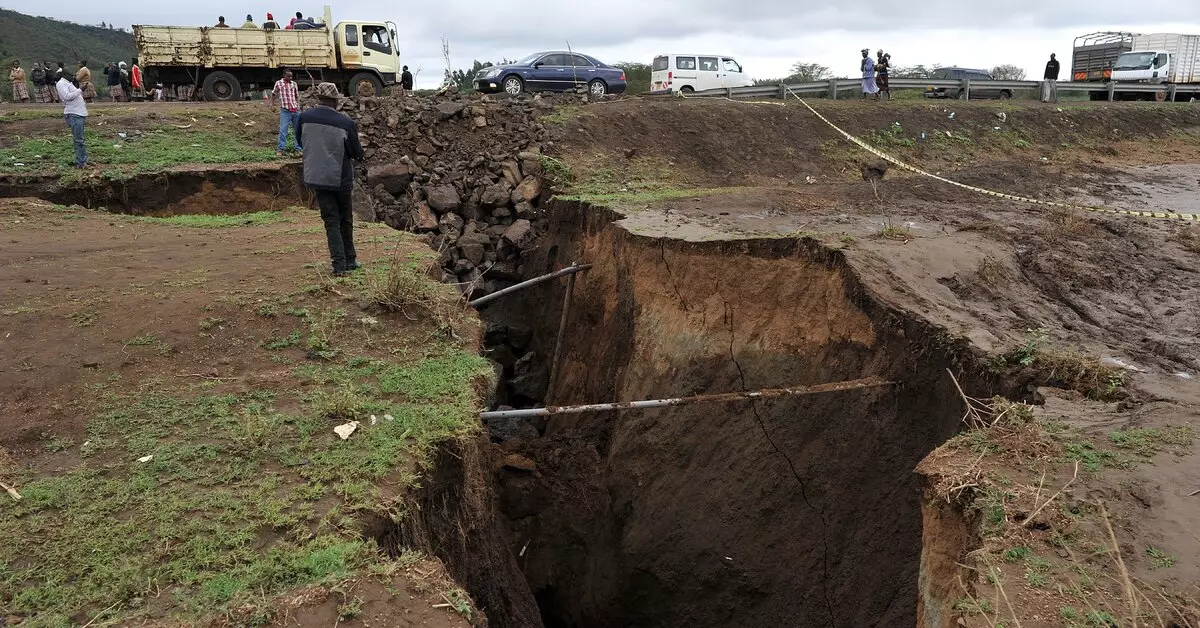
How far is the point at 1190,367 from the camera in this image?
5.38m

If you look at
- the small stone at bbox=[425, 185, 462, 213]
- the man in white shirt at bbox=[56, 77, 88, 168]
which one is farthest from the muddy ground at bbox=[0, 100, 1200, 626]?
the small stone at bbox=[425, 185, 462, 213]

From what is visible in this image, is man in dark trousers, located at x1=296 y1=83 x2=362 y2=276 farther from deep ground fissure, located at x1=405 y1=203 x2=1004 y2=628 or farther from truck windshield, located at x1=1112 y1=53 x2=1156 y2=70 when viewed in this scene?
A: truck windshield, located at x1=1112 y1=53 x2=1156 y2=70

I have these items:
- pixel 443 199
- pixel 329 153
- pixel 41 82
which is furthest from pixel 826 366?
pixel 41 82

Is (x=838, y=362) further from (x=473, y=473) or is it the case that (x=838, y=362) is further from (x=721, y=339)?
(x=473, y=473)

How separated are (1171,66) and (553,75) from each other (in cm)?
2079

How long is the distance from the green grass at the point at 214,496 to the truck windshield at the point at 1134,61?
93.5 feet

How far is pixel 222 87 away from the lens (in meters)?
16.8

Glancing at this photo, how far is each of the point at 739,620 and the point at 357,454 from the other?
161 inches

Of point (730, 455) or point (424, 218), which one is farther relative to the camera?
point (424, 218)

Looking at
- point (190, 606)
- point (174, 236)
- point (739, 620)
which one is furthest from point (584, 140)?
point (190, 606)

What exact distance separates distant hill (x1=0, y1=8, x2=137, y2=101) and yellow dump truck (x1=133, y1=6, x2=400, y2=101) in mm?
21444

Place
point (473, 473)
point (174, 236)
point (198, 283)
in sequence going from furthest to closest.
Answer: point (174, 236), point (198, 283), point (473, 473)

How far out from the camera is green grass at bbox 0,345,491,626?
3.29 m

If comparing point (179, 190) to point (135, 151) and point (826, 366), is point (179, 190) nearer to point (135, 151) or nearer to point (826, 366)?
point (135, 151)
